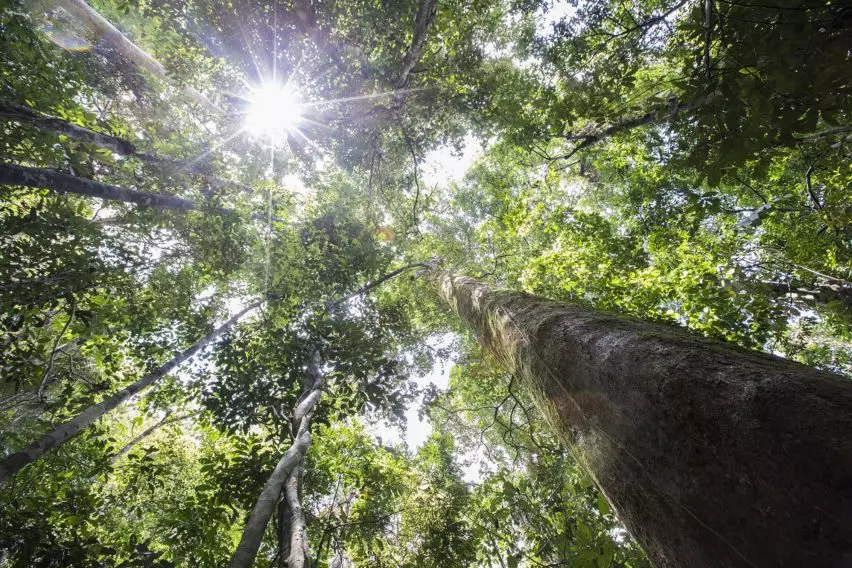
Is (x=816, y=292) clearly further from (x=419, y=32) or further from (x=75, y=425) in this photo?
(x=75, y=425)

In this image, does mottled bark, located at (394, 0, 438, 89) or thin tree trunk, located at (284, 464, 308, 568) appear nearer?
thin tree trunk, located at (284, 464, 308, 568)

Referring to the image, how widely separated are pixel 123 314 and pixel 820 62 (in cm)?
922

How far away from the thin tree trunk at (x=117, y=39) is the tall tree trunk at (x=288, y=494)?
8136 mm

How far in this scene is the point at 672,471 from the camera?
3.67 feet

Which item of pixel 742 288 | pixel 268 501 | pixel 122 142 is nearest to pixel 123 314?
pixel 122 142

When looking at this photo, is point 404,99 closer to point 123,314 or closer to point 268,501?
point 123,314

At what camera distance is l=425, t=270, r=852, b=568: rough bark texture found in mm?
780

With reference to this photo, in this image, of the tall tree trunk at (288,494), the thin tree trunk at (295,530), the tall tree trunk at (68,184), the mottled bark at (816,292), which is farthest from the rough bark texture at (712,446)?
the mottled bark at (816,292)

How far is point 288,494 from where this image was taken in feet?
13.9

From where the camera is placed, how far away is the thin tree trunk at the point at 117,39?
7.43m

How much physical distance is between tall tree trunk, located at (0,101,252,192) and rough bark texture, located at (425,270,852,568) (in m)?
7.31

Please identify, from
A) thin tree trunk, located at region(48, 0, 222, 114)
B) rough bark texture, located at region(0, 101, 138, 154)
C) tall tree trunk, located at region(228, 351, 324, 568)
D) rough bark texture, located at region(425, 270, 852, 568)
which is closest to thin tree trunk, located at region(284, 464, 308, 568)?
tall tree trunk, located at region(228, 351, 324, 568)

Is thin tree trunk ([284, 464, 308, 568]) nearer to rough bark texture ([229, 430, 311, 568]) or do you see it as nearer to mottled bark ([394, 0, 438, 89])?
rough bark texture ([229, 430, 311, 568])

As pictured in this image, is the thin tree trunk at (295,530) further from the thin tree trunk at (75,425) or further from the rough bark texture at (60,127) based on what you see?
the rough bark texture at (60,127)
